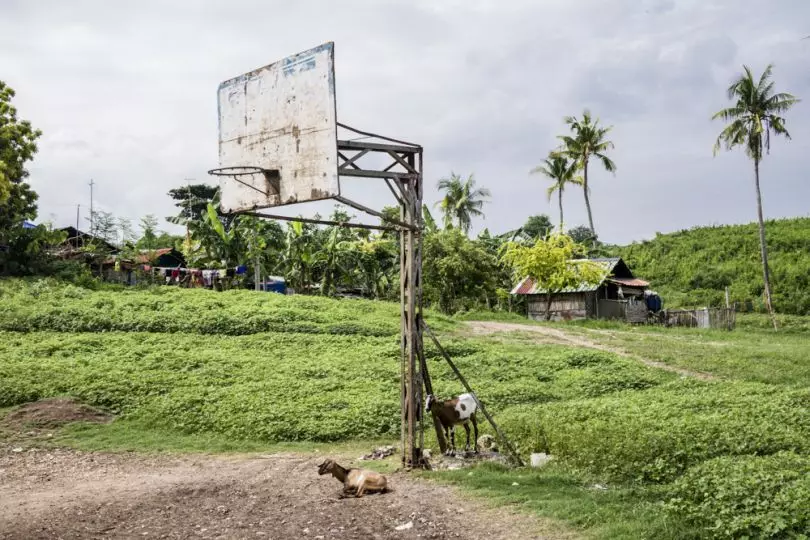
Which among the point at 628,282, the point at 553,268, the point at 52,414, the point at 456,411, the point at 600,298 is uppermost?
the point at 553,268

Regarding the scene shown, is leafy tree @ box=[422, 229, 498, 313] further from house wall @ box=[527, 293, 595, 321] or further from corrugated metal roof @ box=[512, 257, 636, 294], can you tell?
house wall @ box=[527, 293, 595, 321]

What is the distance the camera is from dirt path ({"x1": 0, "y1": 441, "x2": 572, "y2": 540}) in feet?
23.9

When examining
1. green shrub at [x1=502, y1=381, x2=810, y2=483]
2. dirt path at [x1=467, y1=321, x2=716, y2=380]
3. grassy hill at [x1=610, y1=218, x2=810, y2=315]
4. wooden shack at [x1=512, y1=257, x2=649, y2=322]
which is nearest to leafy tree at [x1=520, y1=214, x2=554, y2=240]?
grassy hill at [x1=610, y1=218, x2=810, y2=315]

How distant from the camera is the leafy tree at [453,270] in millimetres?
36094

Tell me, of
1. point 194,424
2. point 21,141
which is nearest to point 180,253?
point 21,141

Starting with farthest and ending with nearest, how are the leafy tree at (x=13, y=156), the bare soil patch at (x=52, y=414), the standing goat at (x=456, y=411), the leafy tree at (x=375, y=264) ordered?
the leafy tree at (x=375, y=264) < the leafy tree at (x=13, y=156) < the bare soil patch at (x=52, y=414) < the standing goat at (x=456, y=411)

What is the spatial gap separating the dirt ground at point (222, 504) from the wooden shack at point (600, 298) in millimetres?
27191

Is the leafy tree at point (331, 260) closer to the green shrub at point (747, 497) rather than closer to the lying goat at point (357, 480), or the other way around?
the lying goat at point (357, 480)

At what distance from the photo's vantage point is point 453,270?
35.9m

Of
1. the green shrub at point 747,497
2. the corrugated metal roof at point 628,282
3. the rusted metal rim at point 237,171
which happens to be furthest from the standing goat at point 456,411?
the corrugated metal roof at point 628,282

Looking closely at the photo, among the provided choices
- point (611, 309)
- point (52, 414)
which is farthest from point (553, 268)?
point (52, 414)

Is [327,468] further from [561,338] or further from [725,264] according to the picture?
[725,264]

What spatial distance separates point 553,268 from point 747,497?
2890 cm

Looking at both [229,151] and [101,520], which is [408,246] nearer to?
[229,151]
